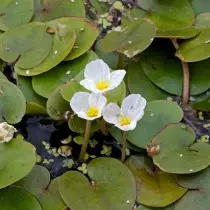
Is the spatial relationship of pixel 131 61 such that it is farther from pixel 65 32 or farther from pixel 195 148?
pixel 195 148

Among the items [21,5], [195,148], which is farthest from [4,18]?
[195,148]

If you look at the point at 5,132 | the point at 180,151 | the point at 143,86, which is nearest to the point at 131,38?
the point at 143,86

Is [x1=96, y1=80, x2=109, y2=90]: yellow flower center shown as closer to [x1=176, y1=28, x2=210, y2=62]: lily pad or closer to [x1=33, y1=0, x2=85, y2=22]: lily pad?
[x1=176, y1=28, x2=210, y2=62]: lily pad

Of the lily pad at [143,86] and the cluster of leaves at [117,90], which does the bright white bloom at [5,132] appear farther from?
the lily pad at [143,86]

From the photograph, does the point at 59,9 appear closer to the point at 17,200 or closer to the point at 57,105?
the point at 57,105

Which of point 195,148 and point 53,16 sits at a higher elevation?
point 53,16

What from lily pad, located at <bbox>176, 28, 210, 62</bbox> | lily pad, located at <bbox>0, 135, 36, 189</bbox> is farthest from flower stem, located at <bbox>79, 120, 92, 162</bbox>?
lily pad, located at <bbox>176, 28, 210, 62</bbox>
